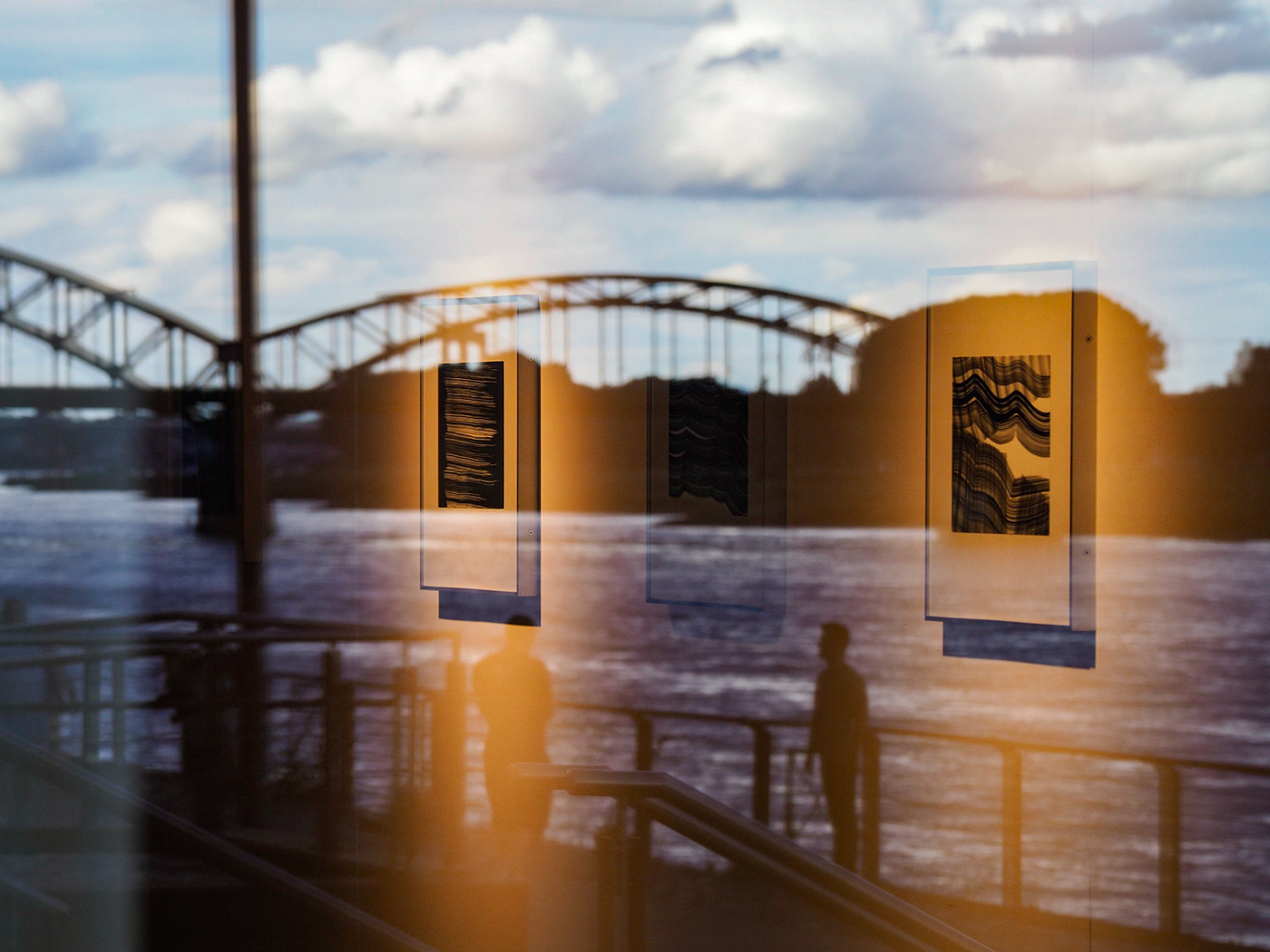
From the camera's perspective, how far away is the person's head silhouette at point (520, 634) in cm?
330

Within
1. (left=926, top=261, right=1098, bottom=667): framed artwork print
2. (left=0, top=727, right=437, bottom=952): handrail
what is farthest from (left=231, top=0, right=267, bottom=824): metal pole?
(left=926, top=261, right=1098, bottom=667): framed artwork print

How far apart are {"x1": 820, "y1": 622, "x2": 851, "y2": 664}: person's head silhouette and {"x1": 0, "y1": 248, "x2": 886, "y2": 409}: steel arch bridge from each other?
72cm

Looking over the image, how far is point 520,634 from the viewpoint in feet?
10.8

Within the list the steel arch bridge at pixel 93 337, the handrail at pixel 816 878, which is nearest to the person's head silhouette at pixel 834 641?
the handrail at pixel 816 878

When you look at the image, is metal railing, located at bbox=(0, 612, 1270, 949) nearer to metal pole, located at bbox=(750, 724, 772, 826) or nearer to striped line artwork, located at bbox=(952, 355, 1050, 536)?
metal pole, located at bbox=(750, 724, 772, 826)

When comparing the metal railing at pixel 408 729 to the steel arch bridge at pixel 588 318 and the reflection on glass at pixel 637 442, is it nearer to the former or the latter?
the reflection on glass at pixel 637 442

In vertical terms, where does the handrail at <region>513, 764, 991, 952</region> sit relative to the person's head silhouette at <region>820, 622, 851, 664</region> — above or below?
below

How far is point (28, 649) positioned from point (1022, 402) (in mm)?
3488

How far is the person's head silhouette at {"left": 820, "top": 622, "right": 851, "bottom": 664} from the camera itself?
127 inches

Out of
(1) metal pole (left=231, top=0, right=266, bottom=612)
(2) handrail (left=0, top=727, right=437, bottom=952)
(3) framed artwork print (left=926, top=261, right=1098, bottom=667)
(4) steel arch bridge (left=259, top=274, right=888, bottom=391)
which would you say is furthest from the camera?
(1) metal pole (left=231, top=0, right=266, bottom=612)

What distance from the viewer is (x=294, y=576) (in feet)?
166

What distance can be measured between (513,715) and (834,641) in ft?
2.73

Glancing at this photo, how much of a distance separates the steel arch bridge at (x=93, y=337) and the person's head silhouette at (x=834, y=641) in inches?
80.7

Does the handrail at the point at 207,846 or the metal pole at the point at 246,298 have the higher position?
the metal pole at the point at 246,298
